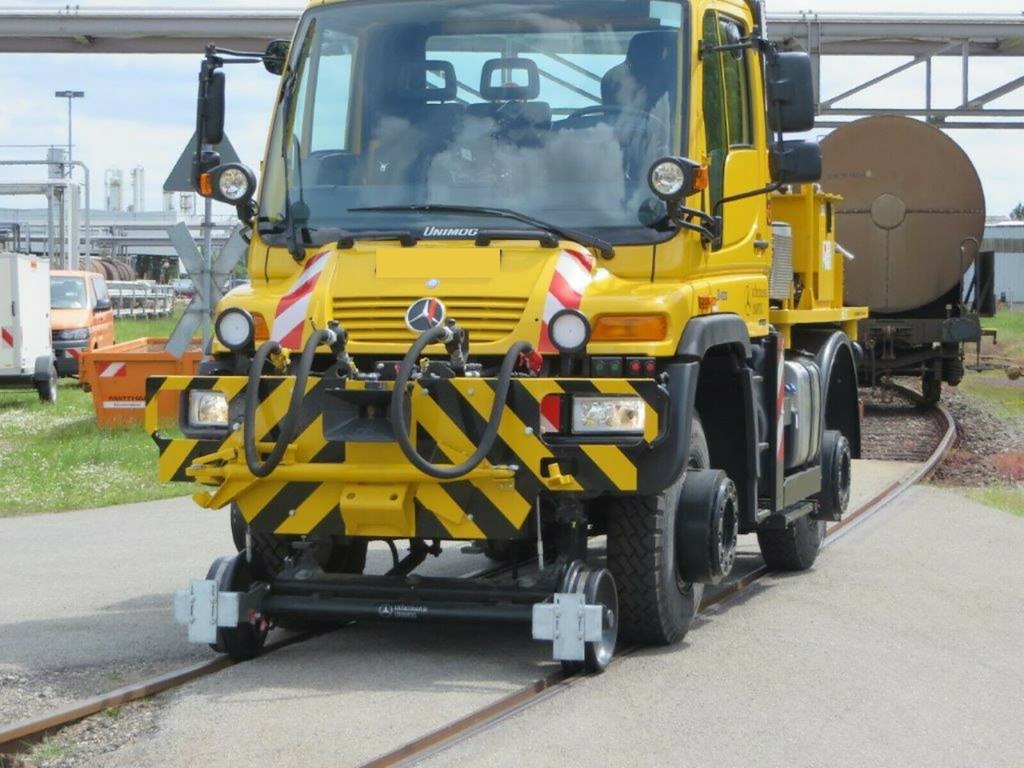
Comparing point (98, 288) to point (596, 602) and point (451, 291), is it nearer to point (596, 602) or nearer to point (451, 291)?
point (451, 291)

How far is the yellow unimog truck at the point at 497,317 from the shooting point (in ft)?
22.9

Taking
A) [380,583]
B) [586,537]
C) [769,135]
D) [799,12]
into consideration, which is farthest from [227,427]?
[799,12]

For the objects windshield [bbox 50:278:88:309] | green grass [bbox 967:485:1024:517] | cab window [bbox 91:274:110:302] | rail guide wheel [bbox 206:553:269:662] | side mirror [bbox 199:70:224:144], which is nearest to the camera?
rail guide wheel [bbox 206:553:269:662]

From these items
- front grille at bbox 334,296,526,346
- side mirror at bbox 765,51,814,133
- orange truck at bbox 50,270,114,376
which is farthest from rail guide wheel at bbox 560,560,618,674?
orange truck at bbox 50,270,114,376

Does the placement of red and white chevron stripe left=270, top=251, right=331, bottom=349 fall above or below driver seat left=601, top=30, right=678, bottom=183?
below

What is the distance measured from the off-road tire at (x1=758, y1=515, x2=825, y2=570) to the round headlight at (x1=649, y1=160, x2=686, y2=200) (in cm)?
311

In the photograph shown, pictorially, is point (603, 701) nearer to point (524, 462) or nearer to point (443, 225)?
point (524, 462)

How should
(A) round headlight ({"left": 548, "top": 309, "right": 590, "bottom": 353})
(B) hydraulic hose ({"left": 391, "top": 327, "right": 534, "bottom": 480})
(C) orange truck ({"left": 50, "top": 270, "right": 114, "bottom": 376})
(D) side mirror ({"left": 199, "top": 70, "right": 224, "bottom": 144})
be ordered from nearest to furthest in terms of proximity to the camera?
(B) hydraulic hose ({"left": 391, "top": 327, "right": 534, "bottom": 480}) → (A) round headlight ({"left": 548, "top": 309, "right": 590, "bottom": 353}) → (D) side mirror ({"left": 199, "top": 70, "right": 224, "bottom": 144}) → (C) orange truck ({"left": 50, "top": 270, "right": 114, "bottom": 376})

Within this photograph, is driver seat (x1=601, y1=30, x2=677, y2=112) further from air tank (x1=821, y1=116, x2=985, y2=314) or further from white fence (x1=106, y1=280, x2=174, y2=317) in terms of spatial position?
white fence (x1=106, y1=280, x2=174, y2=317)

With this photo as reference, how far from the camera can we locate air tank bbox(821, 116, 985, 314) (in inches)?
860

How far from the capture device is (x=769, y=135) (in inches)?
340

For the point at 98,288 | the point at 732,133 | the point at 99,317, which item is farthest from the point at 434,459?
the point at 98,288

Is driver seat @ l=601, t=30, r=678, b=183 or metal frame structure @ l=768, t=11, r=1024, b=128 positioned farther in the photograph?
metal frame structure @ l=768, t=11, r=1024, b=128

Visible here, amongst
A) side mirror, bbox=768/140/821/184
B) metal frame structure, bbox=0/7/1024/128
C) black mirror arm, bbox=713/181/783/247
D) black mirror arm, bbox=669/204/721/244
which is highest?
metal frame structure, bbox=0/7/1024/128
